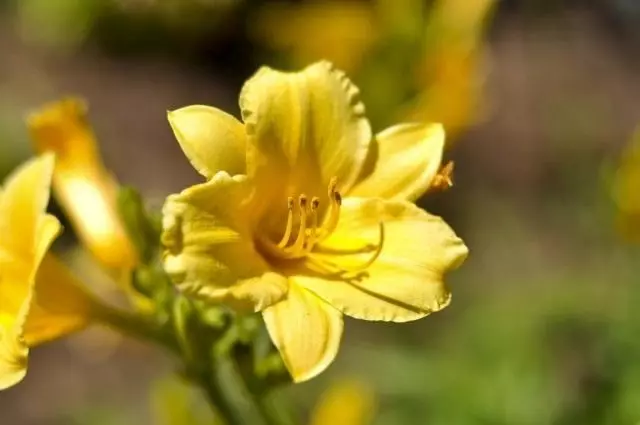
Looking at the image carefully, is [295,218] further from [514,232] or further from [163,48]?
[163,48]

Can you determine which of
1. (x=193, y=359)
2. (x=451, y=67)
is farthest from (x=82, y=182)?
(x=451, y=67)

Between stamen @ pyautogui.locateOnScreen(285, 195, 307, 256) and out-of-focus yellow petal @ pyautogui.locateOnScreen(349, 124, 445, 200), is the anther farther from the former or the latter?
out-of-focus yellow petal @ pyautogui.locateOnScreen(349, 124, 445, 200)

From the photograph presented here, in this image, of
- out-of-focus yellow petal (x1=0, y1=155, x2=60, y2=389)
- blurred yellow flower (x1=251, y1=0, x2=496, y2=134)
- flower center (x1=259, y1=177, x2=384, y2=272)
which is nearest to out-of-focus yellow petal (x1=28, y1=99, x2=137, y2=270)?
out-of-focus yellow petal (x1=0, y1=155, x2=60, y2=389)

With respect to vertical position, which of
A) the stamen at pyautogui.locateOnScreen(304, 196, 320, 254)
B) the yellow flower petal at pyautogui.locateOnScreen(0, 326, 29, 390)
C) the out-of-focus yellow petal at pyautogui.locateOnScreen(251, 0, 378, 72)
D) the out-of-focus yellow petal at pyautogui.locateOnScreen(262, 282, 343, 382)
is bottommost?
the out-of-focus yellow petal at pyautogui.locateOnScreen(251, 0, 378, 72)

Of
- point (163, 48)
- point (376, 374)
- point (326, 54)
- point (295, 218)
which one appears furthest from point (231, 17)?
point (295, 218)

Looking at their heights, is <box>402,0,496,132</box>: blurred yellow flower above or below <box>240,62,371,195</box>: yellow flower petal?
below

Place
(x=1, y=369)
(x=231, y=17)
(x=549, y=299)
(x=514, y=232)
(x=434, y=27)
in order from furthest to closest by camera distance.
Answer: (x=231, y=17) < (x=514, y=232) < (x=549, y=299) < (x=434, y=27) < (x=1, y=369)

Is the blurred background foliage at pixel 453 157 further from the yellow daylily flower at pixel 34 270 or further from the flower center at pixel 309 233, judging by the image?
the flower center at pixel 309 233
